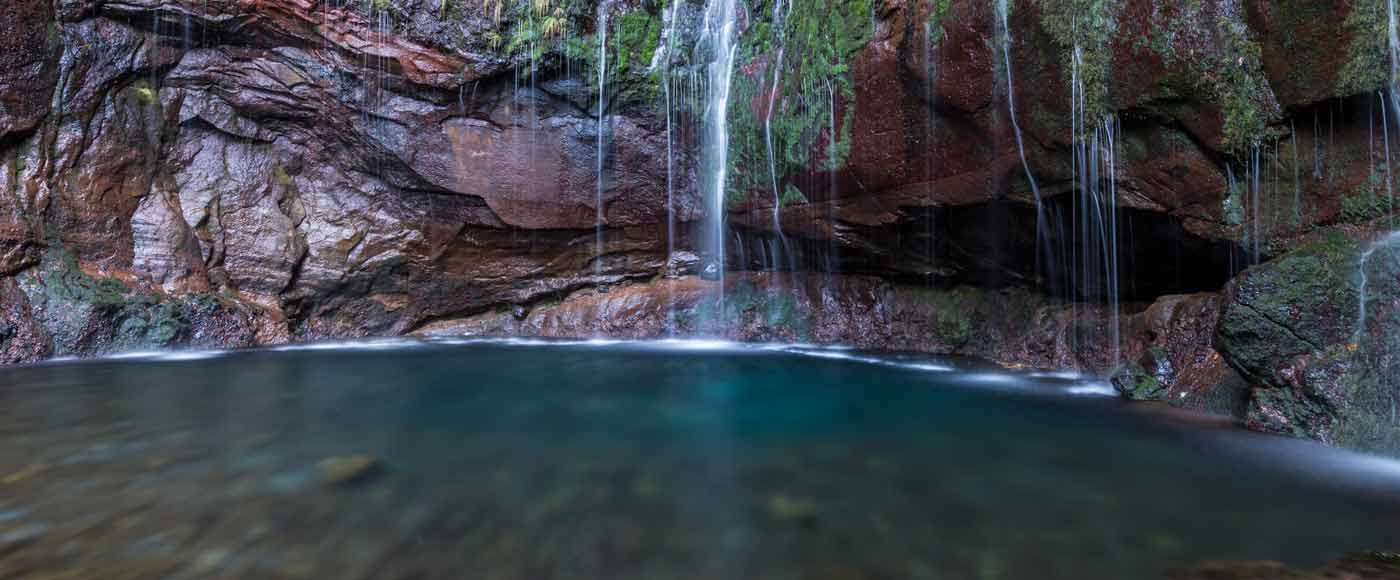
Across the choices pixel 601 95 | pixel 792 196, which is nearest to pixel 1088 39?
pixel 792 196

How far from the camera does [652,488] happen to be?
3.67m

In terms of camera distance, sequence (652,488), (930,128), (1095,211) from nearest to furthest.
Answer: (652,488)
(1095,211)
(930,128)

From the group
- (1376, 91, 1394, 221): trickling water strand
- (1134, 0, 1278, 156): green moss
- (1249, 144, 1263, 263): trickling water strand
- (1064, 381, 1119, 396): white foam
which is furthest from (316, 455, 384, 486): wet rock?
(1376, 91, 1394, 221): trickling water strand

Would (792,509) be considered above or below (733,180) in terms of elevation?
below

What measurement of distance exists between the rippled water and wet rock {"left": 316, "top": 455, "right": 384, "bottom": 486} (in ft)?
0.21

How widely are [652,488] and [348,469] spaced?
1.95 metres

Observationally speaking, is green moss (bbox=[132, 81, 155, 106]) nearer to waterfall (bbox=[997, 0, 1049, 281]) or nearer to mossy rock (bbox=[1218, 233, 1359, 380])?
waterfall (bbox=[997, 0, 1049, 281])

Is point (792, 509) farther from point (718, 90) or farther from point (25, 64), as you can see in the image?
point (25, 64)

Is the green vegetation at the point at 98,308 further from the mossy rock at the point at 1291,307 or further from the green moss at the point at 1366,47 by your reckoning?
the green moss at the point at 1366,47

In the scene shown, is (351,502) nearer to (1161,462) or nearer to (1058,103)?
(1161,462)

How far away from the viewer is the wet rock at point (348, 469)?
3689 millimetres

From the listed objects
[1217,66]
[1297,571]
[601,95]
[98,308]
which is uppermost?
[601,95]

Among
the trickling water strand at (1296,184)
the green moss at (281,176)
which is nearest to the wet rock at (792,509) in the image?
the trickling water strand at (1296,184)

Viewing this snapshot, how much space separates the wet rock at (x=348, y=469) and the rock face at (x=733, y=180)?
668 cm
